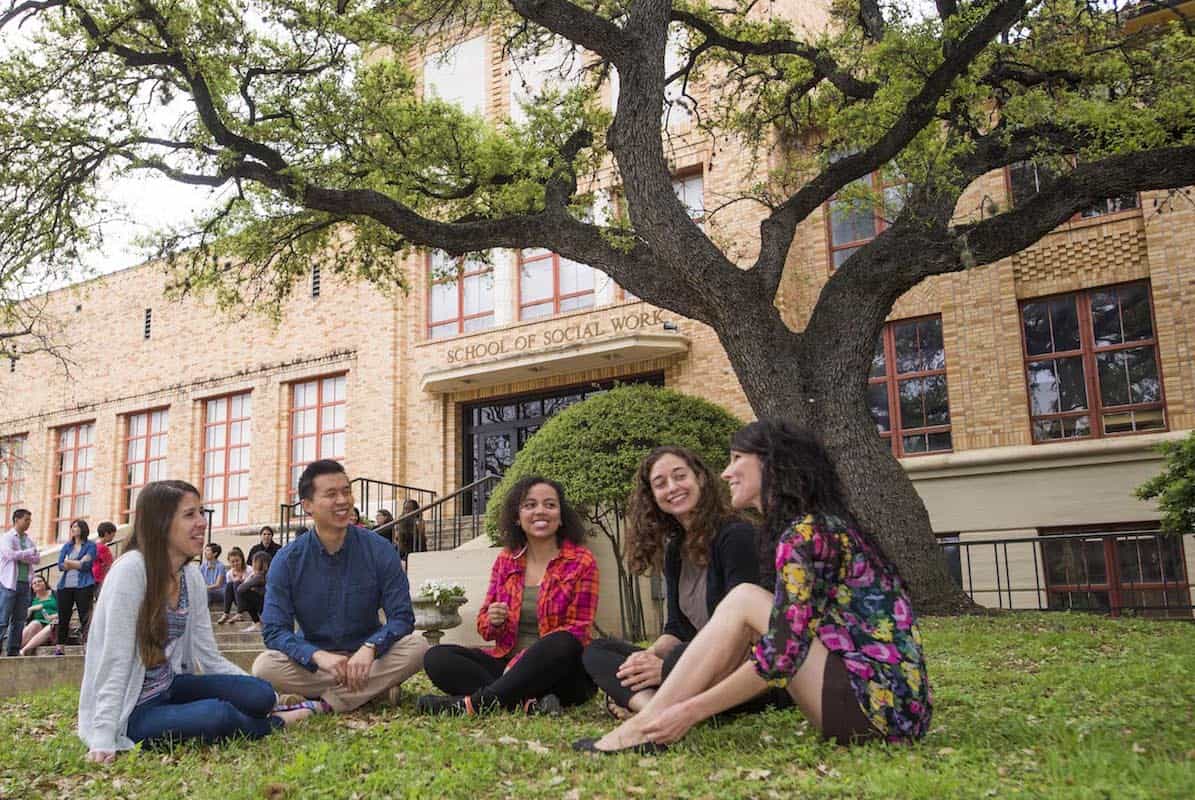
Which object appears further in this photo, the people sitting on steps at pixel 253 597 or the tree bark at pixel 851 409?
the people sitting on steps at pixel 253 597

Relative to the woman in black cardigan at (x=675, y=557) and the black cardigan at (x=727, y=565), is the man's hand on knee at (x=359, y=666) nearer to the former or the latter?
the woman in black cardigan at (x=675, y=557)

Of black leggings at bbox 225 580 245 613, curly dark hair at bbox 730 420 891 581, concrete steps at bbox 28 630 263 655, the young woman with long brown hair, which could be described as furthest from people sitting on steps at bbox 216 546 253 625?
curly dark hair at bbox 730 420 891 581

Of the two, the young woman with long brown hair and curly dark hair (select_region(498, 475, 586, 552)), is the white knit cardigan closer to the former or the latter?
the young woman with long brown hair

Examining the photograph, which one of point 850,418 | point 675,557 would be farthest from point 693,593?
point 850,418

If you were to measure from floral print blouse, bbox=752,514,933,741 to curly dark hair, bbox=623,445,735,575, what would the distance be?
1.22m

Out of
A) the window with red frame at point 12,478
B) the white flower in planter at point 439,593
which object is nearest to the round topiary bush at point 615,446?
the white flower in planter at point 439,593

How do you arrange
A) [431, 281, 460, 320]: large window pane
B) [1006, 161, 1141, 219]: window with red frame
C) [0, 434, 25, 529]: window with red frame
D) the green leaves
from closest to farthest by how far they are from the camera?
the green leaves < [1006, 161, 1141, 219]: window with red frame < [431, 281, 460, 320]: large window pane < [0, 434, 25, 529]: window with red frame

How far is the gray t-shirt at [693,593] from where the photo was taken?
5211 millimetres

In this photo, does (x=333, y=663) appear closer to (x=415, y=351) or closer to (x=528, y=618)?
(x=528, y=618)

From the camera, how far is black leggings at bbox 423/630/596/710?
5.50 meters

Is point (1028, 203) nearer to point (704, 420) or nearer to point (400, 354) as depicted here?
point (704, 420)

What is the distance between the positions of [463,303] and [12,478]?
14.4 metres

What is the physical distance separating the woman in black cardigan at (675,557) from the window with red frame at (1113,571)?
34.3 ft

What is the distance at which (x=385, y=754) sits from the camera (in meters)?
4.46
